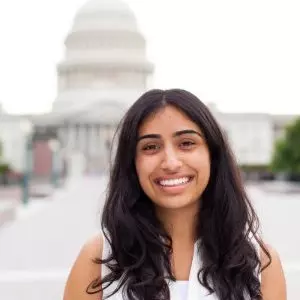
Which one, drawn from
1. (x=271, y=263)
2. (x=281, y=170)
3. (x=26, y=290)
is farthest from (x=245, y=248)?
(x=281, y=170)

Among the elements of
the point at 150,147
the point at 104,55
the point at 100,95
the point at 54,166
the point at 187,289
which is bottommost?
the point at 54,166

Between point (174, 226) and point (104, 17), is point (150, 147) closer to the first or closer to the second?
point (174, 226)

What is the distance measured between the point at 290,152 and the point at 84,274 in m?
30.1

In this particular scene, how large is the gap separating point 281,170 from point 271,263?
31184 mm

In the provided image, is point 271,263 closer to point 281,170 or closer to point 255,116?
point 281,170

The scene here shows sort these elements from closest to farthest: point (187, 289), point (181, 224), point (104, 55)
→ point (187, 289), point (181, 224), point (104, 55)

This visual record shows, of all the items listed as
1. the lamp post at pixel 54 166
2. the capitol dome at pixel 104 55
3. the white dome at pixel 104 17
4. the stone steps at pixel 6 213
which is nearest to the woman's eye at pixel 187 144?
the stone steps at pixel 6 213

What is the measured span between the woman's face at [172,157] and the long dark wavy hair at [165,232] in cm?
3

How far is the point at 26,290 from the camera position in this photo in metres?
4.85

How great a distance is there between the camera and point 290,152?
31.6 metres

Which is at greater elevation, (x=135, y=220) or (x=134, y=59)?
(x=134, y=59)

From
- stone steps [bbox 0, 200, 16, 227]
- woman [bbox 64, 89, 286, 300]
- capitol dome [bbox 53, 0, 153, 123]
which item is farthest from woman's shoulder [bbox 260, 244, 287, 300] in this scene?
capitol dome [bbox 53, 0, 153, 123]

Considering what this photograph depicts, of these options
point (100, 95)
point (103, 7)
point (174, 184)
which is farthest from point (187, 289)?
point (103, 7)

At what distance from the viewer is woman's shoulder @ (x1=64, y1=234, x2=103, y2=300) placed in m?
2.10
